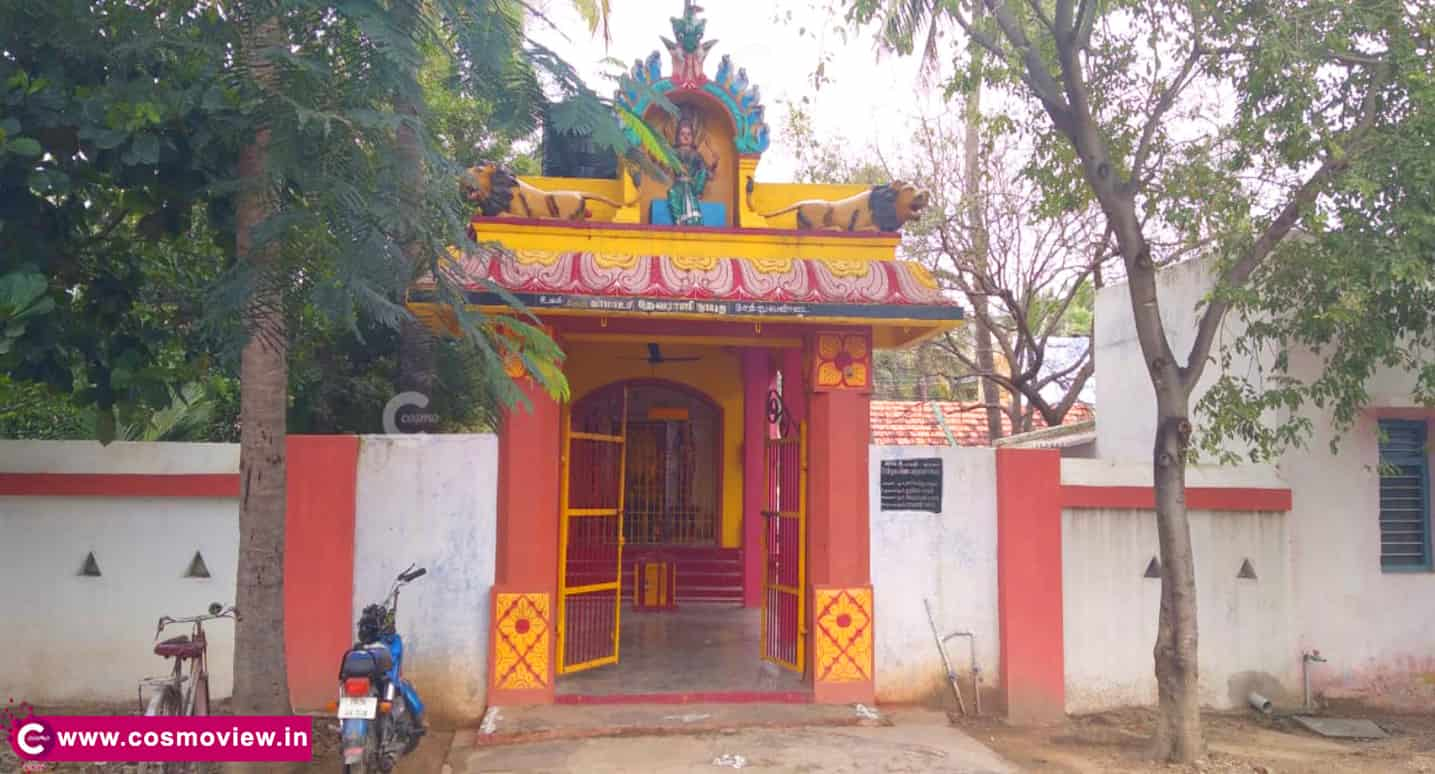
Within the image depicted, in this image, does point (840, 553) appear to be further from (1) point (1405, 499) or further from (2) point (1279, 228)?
(1) point (1405, 499)

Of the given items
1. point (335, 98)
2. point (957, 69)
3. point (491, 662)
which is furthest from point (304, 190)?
point (957, 69)

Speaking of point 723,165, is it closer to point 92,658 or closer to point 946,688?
point 946,688

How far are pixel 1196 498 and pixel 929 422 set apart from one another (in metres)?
9.28

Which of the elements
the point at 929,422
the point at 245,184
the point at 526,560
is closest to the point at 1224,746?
the point at 526,560

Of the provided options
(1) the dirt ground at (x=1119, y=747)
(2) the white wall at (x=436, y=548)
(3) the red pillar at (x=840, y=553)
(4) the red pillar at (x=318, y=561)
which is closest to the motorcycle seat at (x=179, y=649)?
(1) the dirt ground at (x=1119, y=747)

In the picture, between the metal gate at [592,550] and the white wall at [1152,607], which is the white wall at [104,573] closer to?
the metal gate at [592,550]

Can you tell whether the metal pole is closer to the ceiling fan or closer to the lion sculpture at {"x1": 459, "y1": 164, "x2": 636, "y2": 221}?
the lion sculpture at {"x1": 459, "y1": 164, "x2": 636, "y2": 221}

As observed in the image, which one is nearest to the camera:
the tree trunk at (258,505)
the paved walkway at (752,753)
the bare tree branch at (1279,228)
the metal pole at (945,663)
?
the tree trunk at (258,505)

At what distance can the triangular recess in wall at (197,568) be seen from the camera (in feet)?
25.1

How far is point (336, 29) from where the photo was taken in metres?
5.58

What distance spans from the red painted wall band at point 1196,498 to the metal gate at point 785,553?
204cm

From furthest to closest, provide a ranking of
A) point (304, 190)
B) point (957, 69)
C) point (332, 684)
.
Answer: point (957, 69), point (332, 684), point (304, 190)

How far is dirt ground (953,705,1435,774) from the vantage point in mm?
6926

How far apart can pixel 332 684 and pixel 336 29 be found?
4433 millimetres
